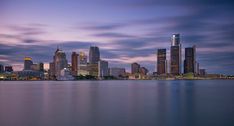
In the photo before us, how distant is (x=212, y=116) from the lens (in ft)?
120

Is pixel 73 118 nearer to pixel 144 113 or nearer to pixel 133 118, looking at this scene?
pixel 133 118

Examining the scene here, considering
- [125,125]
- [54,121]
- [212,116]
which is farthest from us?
[212,116]

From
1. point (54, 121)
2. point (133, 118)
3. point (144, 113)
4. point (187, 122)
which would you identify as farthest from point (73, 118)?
point (187, 122)

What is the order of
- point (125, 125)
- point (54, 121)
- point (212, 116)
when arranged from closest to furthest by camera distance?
point (125, 125), point (54, 121), point (212, 116)

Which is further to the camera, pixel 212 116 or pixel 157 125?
pixel 212 116

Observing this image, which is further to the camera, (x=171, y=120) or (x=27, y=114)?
(x=27, y=114)

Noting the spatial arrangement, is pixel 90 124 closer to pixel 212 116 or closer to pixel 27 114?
pixel 27 114

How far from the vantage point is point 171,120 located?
33438 millimetres

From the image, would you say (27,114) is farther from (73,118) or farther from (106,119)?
(106,119)

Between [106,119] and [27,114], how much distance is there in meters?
10.9

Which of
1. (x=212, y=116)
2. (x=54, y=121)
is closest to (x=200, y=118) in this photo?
(x=212, y=116)

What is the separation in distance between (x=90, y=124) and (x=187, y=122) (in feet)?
33.8

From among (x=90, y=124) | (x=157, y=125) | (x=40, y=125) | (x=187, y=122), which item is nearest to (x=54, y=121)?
(x=40, y=125)

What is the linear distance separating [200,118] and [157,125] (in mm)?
6742
